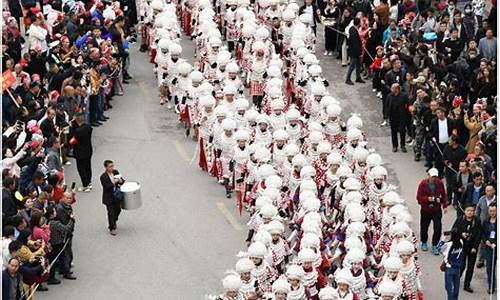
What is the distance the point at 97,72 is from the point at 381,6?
690cm

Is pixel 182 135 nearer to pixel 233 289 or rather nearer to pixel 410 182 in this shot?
pixel 410 182

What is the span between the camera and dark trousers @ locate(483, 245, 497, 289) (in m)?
26.3

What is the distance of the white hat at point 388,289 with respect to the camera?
23906mm

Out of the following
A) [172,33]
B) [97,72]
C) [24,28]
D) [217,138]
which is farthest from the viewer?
[24,28]

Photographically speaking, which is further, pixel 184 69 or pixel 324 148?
pixel 184 69

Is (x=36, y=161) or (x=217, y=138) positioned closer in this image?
(x=36, y=161)

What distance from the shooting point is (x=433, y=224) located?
28031mm

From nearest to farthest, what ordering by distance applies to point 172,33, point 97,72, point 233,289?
1. point 233,289
2. point 97,72
3. point 172,33

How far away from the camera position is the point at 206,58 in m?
34.2

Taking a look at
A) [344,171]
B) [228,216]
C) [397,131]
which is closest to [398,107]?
[397,131]

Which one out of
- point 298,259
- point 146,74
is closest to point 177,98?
point 146,74

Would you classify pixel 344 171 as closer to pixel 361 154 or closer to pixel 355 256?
pixel 361 154

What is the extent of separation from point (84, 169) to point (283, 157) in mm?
3752

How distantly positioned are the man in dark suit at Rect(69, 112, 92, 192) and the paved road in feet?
1.61
